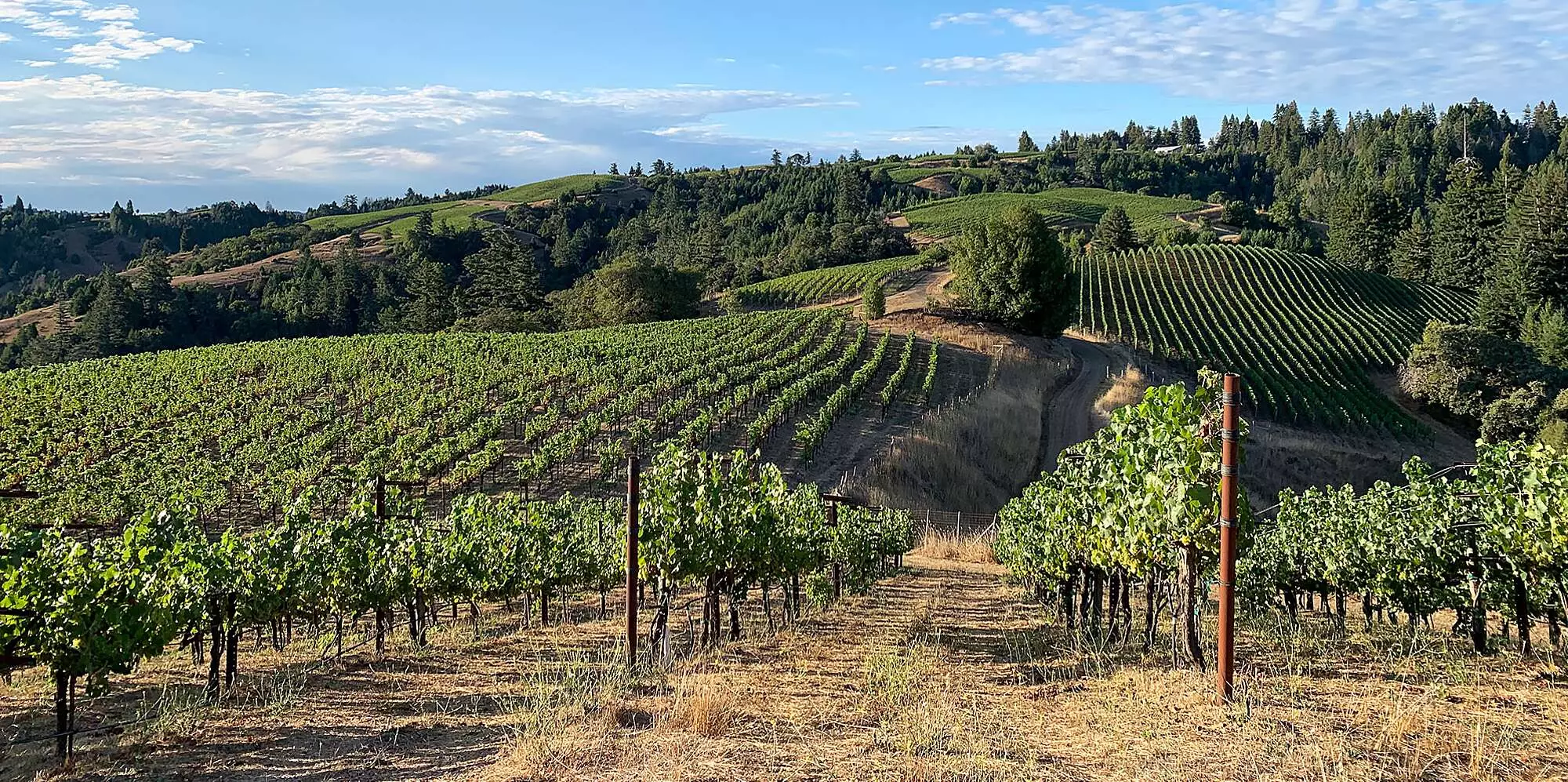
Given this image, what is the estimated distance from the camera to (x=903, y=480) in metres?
29.8

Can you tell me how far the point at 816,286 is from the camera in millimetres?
71500

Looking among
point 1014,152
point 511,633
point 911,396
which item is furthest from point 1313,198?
point 511,633

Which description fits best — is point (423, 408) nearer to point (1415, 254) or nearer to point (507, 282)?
point (507, 282)

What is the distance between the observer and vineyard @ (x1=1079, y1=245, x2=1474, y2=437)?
1866 inches

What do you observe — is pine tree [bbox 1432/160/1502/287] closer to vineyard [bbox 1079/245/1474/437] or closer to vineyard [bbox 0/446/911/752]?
vineyard [bbox 1079/245/1474/437]

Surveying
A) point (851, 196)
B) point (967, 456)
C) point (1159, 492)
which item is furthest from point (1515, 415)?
point (851, 196)

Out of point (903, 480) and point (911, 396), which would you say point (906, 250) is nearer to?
point (911, 396)

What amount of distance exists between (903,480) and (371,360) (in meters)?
26.2

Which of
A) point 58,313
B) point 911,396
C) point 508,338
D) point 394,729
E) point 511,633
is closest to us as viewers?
point 394,729

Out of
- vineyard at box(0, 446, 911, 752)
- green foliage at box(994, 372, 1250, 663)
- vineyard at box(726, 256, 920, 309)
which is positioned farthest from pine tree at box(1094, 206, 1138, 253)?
green foliage at box(994, 372, 1250, 663)

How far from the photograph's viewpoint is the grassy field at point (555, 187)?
144 meters

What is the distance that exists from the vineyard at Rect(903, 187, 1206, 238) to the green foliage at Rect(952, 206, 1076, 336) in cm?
4254

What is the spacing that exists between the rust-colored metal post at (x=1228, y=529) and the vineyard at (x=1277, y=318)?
4234 cm

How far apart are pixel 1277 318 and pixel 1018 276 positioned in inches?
890
